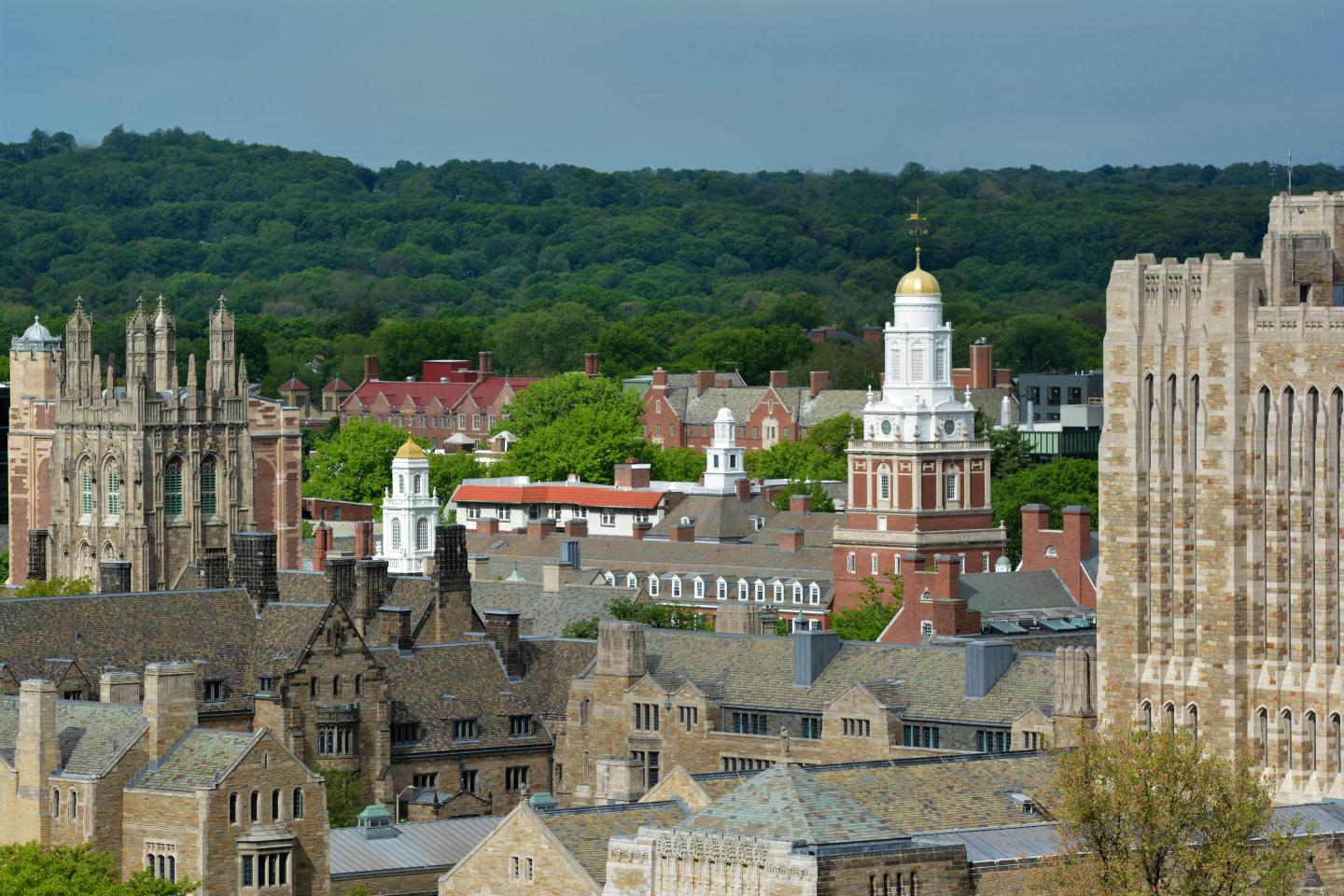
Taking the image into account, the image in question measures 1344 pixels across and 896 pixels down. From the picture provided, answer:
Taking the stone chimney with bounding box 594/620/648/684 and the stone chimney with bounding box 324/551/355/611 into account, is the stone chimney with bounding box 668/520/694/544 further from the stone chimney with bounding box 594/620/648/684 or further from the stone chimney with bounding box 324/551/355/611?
the stone chimney with bounding box 594/620/648/684

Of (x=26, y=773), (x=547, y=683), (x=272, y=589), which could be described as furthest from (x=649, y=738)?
(x=26, y=773)

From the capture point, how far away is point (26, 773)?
302 feet

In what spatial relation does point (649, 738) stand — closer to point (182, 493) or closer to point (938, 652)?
point (938, 652)

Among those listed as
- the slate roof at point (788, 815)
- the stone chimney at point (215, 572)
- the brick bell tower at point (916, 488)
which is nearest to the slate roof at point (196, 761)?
the slate roof at point (788, 815)

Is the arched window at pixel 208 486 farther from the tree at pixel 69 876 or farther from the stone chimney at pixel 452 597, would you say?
the tree at pixel 69 876

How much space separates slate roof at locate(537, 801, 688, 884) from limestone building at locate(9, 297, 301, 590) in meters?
71.8

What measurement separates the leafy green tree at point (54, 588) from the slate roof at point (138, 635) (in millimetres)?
15821

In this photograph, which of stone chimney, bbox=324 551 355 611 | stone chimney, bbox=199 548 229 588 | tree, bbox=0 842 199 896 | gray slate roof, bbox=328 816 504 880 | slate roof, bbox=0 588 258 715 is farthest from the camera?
stone chimney, bbox=199 548 229 588

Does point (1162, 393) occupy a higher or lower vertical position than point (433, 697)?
higher

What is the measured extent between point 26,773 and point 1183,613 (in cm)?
2799

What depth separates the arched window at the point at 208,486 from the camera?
Answer: 15388cm

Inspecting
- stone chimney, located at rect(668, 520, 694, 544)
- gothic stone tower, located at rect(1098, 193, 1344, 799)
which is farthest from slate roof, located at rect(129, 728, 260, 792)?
stone chimney, located at rect(668, 520, 694, 544)

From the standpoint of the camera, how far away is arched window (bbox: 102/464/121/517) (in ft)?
498

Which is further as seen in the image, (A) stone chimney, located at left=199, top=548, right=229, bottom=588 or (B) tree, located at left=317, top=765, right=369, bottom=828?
(A) stone chimney, located at left=199, top=548, right=229, bottom=588
